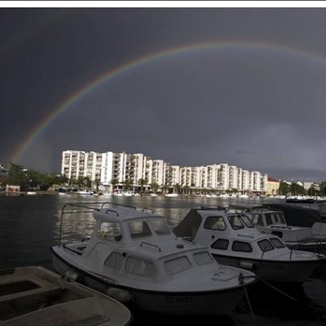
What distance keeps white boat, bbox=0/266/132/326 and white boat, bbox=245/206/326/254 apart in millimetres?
16615

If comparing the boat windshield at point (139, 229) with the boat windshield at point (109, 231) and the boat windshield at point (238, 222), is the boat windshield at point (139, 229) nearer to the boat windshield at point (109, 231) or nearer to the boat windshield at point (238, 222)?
the boat windshield at point (109, 231)

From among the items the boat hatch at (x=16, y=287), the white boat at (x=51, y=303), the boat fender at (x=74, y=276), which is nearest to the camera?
the white boat at (x=51, y=303)

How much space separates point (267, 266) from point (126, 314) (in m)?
10.8

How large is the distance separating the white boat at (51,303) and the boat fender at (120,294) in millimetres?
2540

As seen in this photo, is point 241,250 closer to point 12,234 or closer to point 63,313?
point 63,313

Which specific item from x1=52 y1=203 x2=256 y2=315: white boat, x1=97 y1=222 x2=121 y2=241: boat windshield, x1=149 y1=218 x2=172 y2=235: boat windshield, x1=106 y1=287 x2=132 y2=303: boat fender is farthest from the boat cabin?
x1=106 y1=287 x2=132 y2=303: boat fender

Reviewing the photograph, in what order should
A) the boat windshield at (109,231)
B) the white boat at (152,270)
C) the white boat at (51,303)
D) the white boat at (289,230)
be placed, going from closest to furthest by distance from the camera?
1. the white boat at (51,303)
2. the white boat at (152,270)
3. the boat windshield at (109,231)
4. the white boat at (289,230)

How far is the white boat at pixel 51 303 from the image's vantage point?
8.77 m

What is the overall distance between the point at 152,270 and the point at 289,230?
49.5ft

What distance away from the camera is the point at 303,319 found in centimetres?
1581

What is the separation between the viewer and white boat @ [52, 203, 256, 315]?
13250mm

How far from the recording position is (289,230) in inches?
1017

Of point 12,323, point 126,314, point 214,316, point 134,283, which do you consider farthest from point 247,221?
point 12,323

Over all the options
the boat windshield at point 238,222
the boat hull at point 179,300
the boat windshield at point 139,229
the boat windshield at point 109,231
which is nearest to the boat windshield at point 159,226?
the boat windshield at point 139,229
